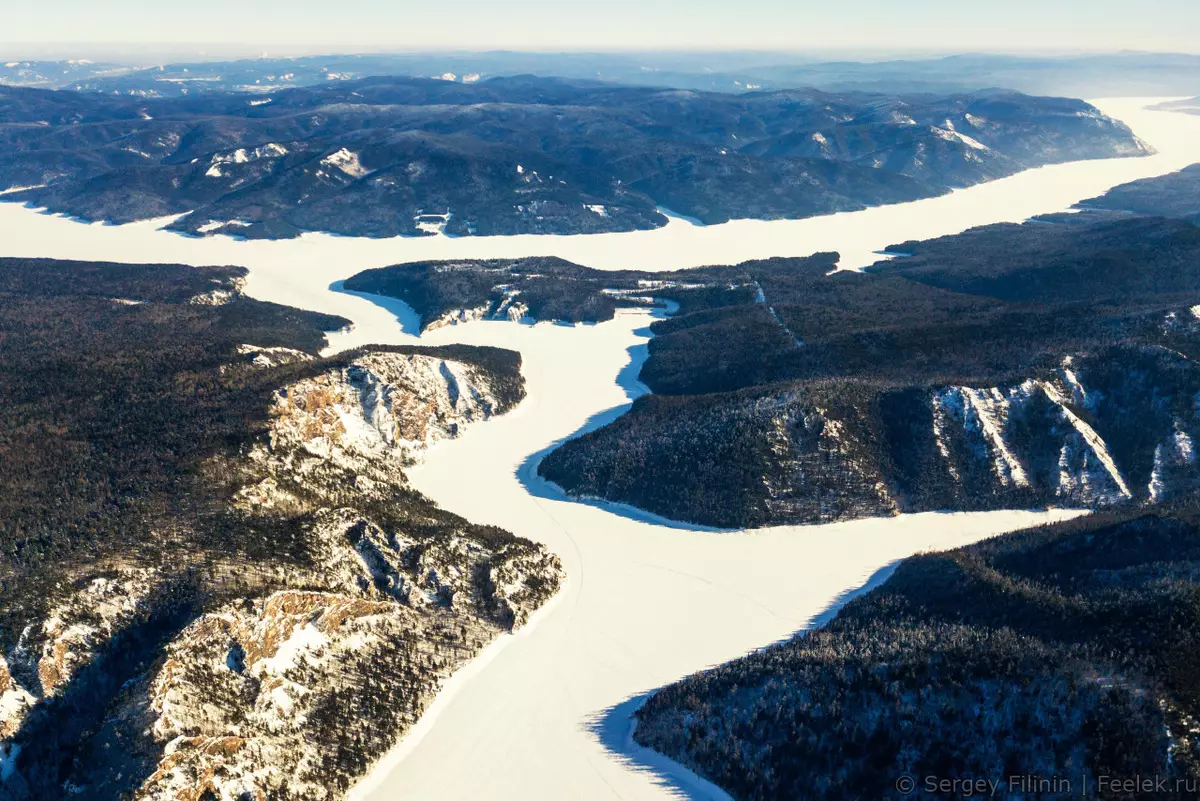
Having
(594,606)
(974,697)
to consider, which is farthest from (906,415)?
(974,697)

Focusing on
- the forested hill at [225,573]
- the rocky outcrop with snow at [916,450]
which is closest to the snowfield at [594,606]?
the rocky outcrop with snow at [916,450]

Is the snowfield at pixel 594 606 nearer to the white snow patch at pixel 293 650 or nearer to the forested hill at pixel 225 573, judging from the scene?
the forested hill at pixel 225 573

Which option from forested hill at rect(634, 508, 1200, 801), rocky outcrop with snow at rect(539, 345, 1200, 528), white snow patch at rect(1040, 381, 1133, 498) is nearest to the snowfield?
rocky outcrop with snow at rect(539, 345, 1200, 528)

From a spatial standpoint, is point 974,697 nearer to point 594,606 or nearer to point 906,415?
point 594,606

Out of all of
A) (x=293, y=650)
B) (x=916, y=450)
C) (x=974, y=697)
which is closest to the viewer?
(x=974, y=697)

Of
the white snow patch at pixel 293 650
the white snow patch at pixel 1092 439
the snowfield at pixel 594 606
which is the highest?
the white snow patch at pixel 1092 439

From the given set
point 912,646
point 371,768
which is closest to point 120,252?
point 371,768

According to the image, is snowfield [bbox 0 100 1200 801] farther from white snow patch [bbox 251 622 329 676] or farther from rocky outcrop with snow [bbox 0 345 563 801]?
white snow patch [bbox 251 622 329 676]
